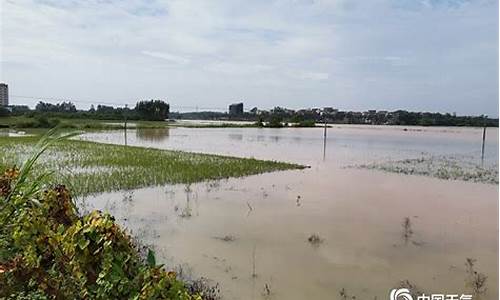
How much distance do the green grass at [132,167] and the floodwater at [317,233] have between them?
76 centimetres

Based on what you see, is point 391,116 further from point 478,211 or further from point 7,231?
point 7,231

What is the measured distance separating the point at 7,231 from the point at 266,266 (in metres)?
2.47

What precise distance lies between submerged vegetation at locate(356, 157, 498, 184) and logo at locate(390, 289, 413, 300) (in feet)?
27.1

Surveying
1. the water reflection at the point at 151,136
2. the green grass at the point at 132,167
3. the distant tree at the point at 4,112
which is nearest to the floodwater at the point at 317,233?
the green grass at the point at 132,167

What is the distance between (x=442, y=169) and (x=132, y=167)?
910 cm

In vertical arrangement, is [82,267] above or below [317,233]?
above

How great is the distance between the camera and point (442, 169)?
41.9 feet

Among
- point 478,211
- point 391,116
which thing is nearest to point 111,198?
point 478,211

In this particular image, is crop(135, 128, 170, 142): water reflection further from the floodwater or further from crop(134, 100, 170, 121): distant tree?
crop(134, 100, 170, 121): distant tree

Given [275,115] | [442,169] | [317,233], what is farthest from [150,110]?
[317,233]

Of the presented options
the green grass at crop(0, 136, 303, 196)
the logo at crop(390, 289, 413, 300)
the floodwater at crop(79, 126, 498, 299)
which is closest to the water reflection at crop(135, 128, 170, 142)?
the green grass at crop(0, 136, 303, 196)

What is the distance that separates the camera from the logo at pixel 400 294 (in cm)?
350

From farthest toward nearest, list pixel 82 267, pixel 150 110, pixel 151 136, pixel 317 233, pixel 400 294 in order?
pixel 150 110 < pixel 151 136 < pixel 317 233 < pixel 400 294 < pixel 82 267

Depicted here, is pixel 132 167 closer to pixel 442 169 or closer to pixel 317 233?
pixel 317 233
